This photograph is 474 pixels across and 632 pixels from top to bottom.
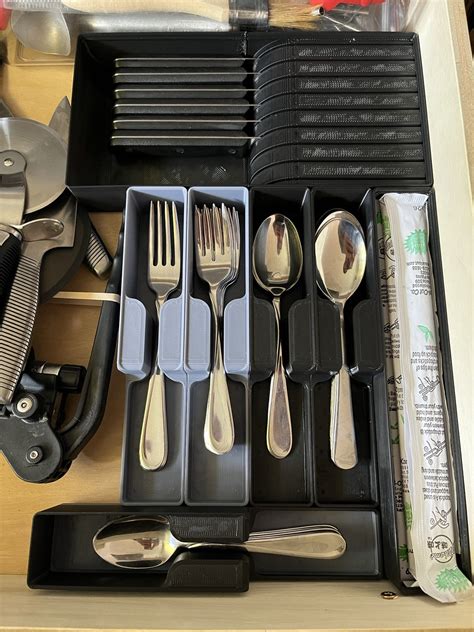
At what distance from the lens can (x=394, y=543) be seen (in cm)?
59

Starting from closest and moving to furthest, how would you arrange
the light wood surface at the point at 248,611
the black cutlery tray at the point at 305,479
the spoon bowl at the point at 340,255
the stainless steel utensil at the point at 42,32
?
the light wood surface at the point at 248,611 → the black cutlery tray at the point at 305,479 → the spoon bowl at the point at 340,255 → the stainless steel utensil at the point at 42,32

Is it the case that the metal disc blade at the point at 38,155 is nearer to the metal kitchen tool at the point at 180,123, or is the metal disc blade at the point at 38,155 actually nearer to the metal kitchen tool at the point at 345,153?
the metal kitchen tool at the point at 180,123

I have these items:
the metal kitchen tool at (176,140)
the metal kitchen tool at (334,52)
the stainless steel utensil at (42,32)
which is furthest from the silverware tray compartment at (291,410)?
the stainless steel utensil at (42,32)

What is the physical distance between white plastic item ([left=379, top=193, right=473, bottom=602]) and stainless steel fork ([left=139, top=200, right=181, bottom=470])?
276 millimetres

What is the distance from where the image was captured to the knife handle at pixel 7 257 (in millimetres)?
658

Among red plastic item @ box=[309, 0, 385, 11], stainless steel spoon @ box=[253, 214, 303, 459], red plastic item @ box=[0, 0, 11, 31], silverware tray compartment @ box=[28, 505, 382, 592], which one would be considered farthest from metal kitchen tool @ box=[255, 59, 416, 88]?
silverware tray compartment @ box=[28, 505, 382, 592]

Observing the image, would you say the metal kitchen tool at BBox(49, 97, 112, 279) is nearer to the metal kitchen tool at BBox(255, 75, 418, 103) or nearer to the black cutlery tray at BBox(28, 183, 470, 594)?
the black cutlery tray at BBox(28, 183, 470, 594)

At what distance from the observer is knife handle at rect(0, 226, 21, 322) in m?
0.66

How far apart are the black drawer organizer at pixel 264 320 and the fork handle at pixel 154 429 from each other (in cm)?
1

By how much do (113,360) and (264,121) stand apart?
0.38m

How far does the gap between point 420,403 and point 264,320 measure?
0.20m

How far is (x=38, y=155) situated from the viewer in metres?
0.76

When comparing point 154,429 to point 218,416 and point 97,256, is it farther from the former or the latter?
point 97,256

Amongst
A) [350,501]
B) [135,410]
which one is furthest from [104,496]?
[350,501]
